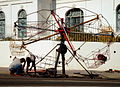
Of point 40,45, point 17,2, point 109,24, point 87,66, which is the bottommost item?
point 87,66

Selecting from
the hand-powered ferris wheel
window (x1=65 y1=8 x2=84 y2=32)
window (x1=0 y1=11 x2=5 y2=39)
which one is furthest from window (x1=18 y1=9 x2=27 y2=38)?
window (x1=65 y1=8 x2=84 y2=32)

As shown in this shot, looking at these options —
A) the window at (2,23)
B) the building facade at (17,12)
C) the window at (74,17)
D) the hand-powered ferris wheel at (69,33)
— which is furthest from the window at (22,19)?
the window at (74,17)

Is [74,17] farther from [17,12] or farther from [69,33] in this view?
[69,33]

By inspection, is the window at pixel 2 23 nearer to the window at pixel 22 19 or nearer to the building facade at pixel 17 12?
the building facade at pixel 17 12

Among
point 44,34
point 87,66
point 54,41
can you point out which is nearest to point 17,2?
point 44,34

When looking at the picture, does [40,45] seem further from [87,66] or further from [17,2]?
[17,2]

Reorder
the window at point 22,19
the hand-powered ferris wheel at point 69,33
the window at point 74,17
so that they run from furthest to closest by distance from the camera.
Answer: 1. the window at point 22,19
2. the window at point 74,17
3. the hand-powered ferris wheel at point 69,33

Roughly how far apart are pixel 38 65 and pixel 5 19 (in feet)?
28.2

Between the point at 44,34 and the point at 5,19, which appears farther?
the point at 5,19

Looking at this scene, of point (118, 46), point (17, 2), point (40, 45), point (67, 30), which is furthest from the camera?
point (17, 2)

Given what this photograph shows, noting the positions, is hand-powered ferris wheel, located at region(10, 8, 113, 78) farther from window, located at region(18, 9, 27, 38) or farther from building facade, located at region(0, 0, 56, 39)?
building facade, located at region(0, 0, 56, 39)

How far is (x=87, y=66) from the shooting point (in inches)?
996

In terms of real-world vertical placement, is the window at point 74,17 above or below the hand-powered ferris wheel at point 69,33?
above

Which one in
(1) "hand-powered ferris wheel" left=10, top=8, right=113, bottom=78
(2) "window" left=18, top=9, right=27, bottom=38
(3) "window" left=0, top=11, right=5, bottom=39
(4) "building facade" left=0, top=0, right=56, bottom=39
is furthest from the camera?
(3) "window" left=0, top=11, right=5, bottom=39
